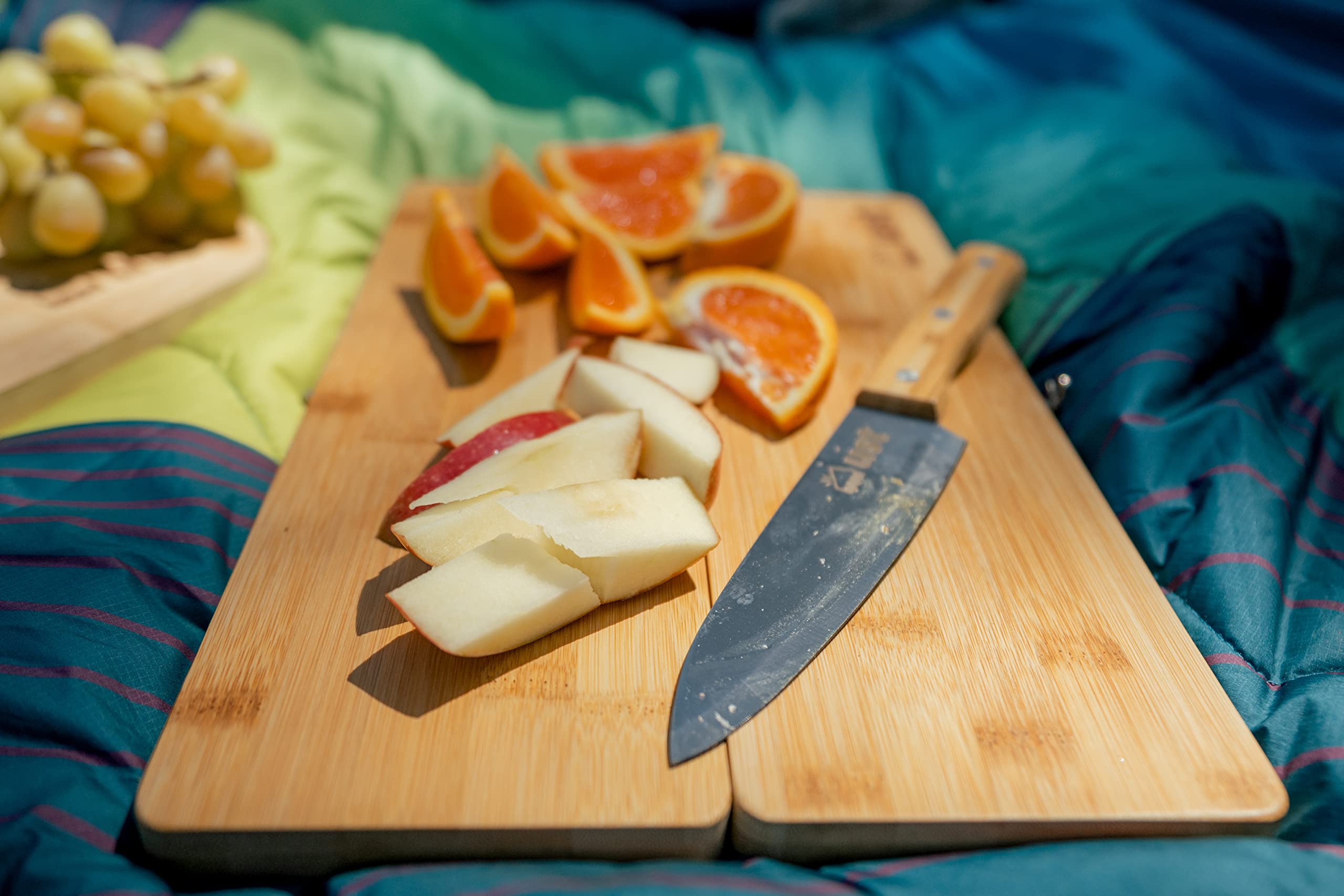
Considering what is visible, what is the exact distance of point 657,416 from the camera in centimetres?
133

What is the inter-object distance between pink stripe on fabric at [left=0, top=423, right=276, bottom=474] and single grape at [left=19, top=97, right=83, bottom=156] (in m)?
0.63

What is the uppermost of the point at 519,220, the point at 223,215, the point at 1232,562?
the point at 1232,562

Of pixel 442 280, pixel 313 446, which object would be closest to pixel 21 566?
pixel 313 446

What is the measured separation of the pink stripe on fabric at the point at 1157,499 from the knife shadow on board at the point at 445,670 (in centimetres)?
80

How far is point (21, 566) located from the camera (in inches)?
44.3

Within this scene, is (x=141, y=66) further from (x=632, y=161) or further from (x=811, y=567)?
(x=811, y=567)

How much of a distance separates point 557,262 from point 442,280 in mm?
263

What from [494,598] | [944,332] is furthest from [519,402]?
[944,332]

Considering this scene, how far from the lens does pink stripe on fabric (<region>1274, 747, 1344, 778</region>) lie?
39.6 inches

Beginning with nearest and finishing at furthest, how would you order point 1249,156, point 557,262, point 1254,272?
1. point 1254,272
2. point 557,262
3. point 1249,156

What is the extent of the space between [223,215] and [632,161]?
90 centimetres

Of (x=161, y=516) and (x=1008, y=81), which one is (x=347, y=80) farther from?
(x=1008, y=81)

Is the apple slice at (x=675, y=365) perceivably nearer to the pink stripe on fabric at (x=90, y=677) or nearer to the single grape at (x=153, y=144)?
the pink stripe on fabric at (x=90, y=677)

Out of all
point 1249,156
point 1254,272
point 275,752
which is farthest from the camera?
point 1249,156
